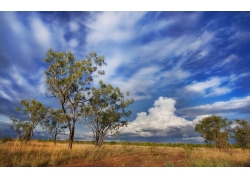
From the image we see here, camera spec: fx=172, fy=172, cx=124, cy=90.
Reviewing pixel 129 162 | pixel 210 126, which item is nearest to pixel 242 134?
pixel 210 126

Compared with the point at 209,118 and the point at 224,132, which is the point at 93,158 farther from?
the point at 209,118

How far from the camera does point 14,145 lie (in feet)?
31.1

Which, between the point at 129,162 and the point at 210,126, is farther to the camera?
the point at 210,126

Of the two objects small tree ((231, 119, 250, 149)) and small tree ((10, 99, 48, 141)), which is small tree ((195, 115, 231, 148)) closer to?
small tree ((231, 119, 250, 149))

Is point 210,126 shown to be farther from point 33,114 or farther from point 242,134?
point 33,114

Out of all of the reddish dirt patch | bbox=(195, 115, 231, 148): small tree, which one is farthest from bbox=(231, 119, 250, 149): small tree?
the reddish dirt patch

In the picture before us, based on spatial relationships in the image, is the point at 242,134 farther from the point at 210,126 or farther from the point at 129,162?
the point at 129,162

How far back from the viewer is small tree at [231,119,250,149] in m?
18.0

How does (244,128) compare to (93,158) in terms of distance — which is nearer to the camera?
(93,158)

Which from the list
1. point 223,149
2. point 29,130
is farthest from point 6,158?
point 29,130

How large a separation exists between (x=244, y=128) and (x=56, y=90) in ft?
63.4

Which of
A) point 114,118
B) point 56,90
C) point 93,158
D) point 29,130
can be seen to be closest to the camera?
point 93,158

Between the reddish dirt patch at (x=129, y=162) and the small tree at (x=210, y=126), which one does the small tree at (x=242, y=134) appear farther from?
the reddish dirt patch at (x=129, y=162)

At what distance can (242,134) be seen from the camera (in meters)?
→ 18.4
